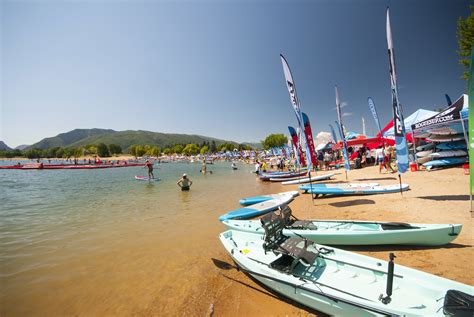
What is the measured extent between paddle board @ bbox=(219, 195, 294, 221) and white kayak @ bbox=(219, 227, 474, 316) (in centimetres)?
430

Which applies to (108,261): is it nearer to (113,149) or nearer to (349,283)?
(349,283)

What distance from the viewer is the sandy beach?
4.40 meters

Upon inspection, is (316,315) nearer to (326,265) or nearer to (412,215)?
(326,265)

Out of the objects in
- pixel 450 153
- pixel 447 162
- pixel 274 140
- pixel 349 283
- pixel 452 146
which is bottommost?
pixel 349 283

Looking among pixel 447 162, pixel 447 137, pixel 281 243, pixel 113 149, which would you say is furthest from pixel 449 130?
pixel 113 149

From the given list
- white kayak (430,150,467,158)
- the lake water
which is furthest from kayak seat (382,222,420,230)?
white kayak (430,150,467,158)

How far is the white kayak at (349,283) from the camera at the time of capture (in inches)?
121

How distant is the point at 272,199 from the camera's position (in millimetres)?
12367

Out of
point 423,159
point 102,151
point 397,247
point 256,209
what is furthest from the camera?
point 102,151

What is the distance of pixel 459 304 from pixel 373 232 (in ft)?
9.64

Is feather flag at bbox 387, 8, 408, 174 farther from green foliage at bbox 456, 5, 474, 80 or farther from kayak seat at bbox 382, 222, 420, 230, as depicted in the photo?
green foliage at bbox 456, 5, 474, 80

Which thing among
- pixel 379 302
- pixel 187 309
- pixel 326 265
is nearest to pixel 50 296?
pixel 187 309

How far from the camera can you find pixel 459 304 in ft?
9.14

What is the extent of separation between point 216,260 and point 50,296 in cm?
437
